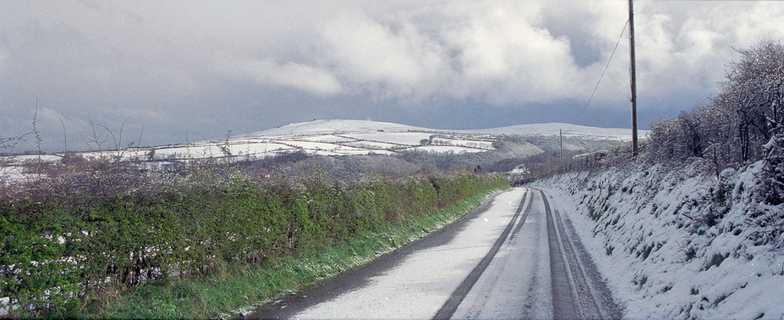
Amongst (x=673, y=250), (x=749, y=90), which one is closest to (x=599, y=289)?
(x=673, y=250)

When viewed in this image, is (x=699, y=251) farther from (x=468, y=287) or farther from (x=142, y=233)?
(x=142, y=233)

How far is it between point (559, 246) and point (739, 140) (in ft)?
16.5

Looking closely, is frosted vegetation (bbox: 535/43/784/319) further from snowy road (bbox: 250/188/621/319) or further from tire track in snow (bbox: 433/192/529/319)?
tire track in snow (bbox: 433/192/529/319)

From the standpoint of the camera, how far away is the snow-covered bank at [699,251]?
4.81 meters

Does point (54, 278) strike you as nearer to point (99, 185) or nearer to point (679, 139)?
point (99, 185)

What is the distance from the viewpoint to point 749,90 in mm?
8328

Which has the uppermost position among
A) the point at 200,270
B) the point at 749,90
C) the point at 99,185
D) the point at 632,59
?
the point at 632,59

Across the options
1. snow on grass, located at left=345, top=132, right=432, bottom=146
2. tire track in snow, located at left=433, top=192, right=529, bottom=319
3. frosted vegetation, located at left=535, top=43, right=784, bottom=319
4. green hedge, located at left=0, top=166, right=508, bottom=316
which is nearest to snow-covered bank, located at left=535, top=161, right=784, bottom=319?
frosted vegetation, located at left=535, top=43, right=784, bottom=319

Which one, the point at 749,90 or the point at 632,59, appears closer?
the point at 749,90

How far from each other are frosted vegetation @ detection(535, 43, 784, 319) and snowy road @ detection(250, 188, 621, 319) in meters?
0.72

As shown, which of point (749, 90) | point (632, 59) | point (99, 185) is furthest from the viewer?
point (632, 59)

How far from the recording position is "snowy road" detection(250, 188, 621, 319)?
19.7 ft

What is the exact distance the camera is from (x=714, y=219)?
6906 millimetres

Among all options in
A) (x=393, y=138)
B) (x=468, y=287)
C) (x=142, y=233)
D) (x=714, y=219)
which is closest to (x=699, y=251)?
(x=714, y=219)
